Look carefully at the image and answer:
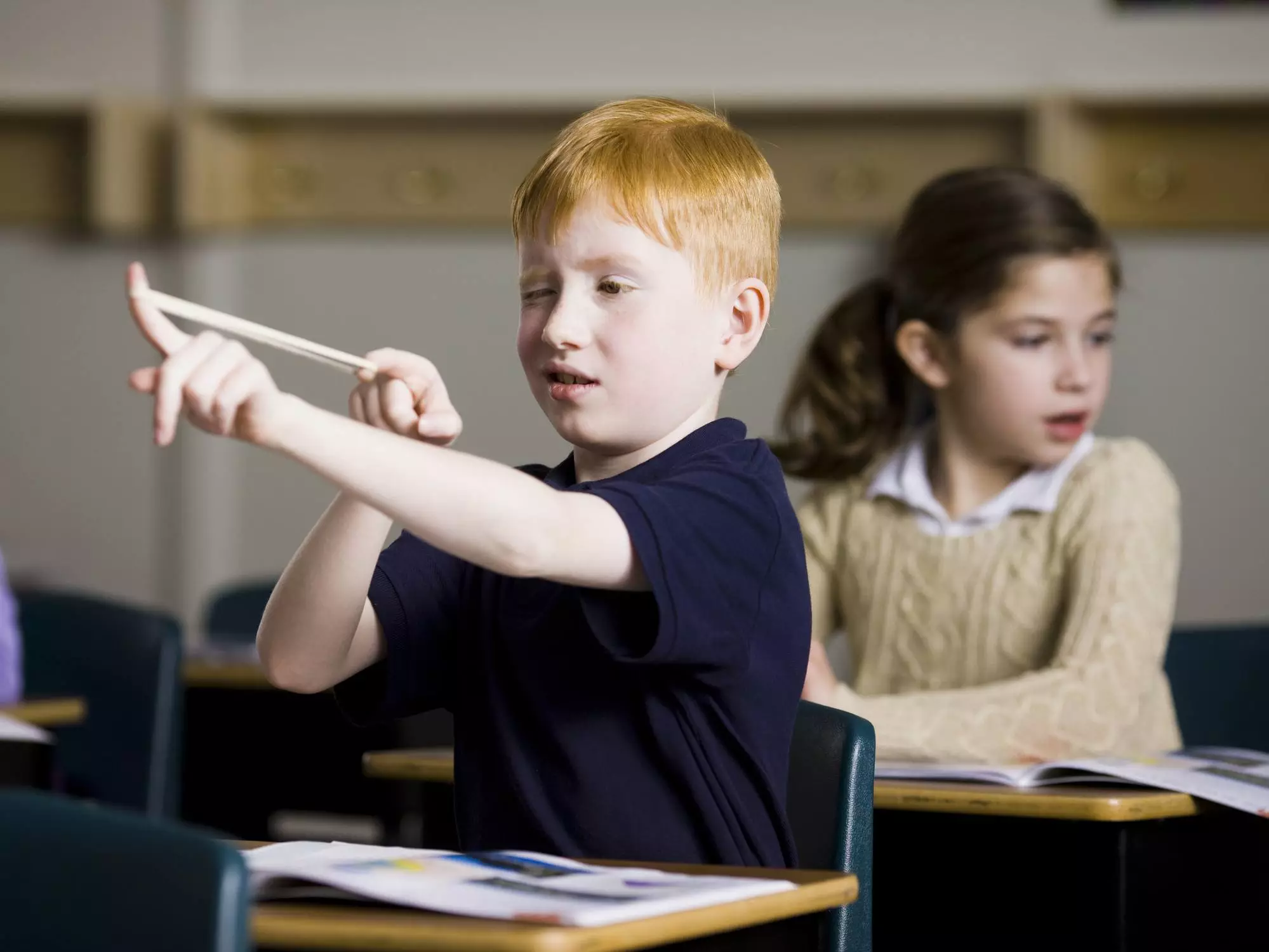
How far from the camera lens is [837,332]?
98.3 inches

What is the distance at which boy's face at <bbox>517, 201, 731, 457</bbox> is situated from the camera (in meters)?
1.24

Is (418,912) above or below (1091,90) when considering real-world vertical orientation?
below

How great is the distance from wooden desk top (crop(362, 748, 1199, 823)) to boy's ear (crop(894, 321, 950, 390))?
2.46 ft

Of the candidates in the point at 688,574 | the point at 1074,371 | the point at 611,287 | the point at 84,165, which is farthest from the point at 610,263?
the point at 84,165

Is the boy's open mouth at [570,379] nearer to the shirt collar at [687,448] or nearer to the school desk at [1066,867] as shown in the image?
the shirt collar at [687,448]

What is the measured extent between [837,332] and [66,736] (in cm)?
143

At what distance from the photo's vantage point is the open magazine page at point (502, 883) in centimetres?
92

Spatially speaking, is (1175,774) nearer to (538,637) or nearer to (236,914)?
(538,637)

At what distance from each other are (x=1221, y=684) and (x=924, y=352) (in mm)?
579

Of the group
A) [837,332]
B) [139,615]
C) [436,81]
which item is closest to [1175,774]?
[837,332]

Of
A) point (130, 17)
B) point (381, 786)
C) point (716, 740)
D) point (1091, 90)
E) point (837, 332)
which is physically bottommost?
point (381, 786)

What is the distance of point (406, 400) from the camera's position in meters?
1.11

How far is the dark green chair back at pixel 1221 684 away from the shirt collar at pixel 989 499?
277mm

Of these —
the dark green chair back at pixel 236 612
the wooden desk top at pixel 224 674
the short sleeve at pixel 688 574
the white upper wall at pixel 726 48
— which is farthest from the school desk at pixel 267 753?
the short sleeve at pixel 688 574
